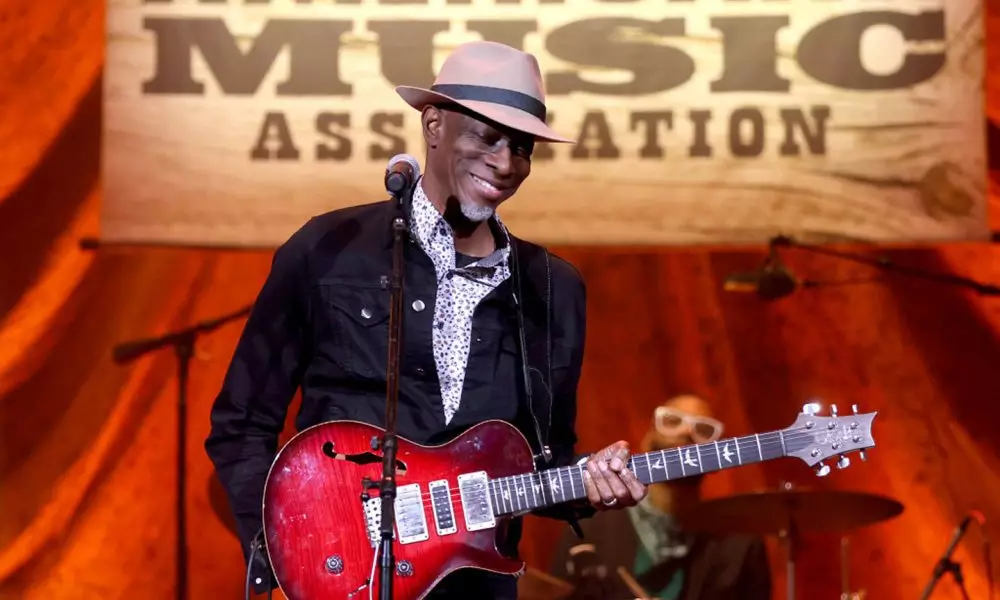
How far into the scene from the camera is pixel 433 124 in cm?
318

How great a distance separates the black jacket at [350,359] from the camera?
297 cm

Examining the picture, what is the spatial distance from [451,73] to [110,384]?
3478 mm

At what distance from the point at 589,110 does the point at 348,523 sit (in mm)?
2982

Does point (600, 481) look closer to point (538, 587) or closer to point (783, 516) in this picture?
point (783, 516)

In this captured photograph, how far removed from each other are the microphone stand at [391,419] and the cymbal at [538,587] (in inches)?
129

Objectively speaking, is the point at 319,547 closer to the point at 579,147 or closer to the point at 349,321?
the point at 349,321

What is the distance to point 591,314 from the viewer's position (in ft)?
20.6

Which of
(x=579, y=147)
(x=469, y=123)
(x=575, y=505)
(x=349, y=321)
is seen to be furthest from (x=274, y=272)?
(x=579, y=147)

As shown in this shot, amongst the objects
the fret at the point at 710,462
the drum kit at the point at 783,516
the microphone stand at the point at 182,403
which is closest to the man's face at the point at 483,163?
the fret at the point at 710,462

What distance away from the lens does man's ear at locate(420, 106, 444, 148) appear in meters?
3.15

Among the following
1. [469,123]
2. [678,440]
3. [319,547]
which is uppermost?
[469,123]

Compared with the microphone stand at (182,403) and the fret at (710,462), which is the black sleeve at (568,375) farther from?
the microphone stand at (182,403)

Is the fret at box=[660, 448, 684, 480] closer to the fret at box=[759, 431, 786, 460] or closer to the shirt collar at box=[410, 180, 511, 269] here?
the fret at box=[759, 431, 786, 460]

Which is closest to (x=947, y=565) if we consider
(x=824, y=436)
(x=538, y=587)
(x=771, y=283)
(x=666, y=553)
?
(x=666, y=553)
